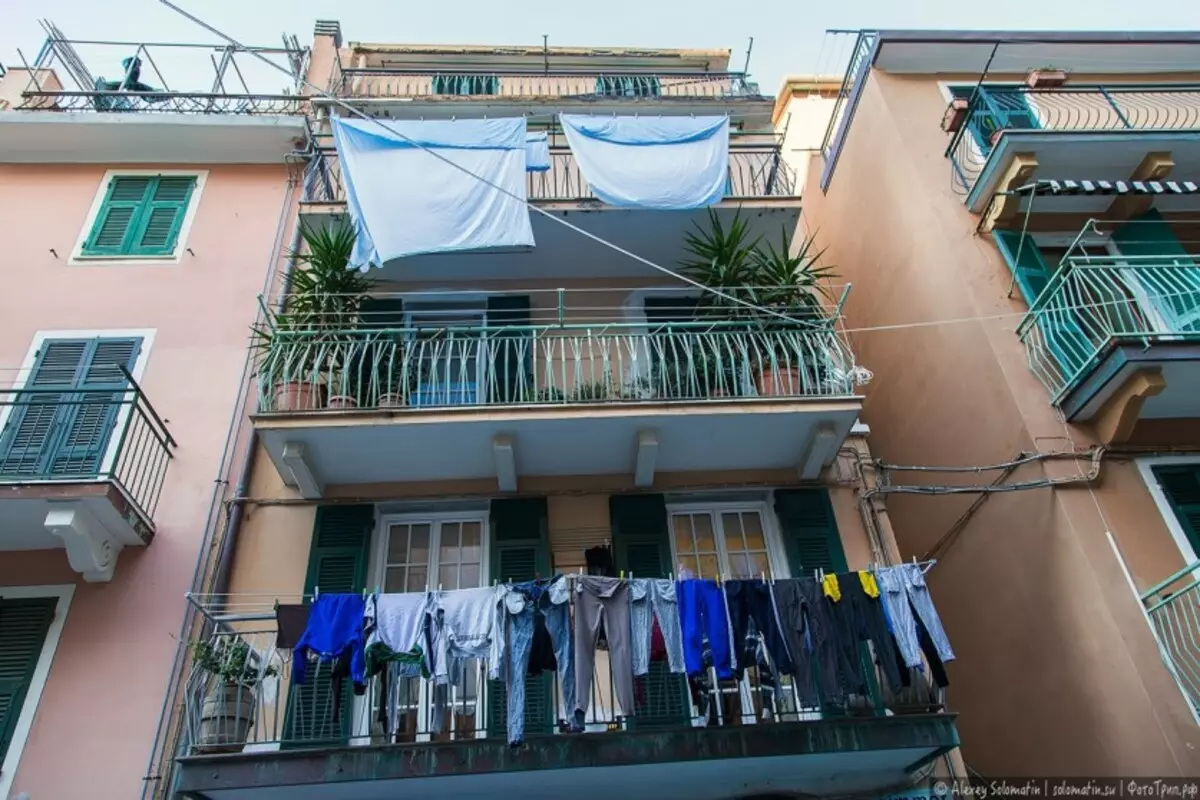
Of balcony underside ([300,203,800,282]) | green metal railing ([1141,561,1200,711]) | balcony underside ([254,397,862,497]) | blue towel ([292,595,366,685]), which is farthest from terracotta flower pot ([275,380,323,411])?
green metal railing ([1141,561,1200,711])

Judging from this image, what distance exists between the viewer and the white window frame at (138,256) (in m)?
9.80

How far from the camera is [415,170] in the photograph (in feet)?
30.1

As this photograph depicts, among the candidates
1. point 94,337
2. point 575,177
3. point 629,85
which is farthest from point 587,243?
point 94,337

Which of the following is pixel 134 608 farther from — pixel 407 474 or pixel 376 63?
pixel 376 63

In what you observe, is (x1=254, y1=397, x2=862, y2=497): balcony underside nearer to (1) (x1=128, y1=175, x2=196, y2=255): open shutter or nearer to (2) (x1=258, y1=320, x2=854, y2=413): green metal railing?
(2) (x1=258, y1=320, x2=854, y2=413): green metal railing

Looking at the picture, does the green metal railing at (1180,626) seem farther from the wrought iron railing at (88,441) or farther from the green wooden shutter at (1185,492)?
the wrought iron railing at (88,441)

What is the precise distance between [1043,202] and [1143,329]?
2.24 metres

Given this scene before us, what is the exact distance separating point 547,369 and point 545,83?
7.59m

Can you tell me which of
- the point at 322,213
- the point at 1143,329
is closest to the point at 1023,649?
the point at 1143,329

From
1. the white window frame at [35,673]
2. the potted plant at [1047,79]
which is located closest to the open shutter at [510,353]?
the white window frame at [35,673]

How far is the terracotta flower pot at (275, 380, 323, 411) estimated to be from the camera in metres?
7.80

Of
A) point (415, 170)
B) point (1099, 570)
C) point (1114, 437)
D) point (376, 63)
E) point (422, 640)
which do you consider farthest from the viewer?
point (376, 63)

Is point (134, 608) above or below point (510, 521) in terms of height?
below

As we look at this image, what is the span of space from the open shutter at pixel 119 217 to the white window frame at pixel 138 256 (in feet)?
0.19
